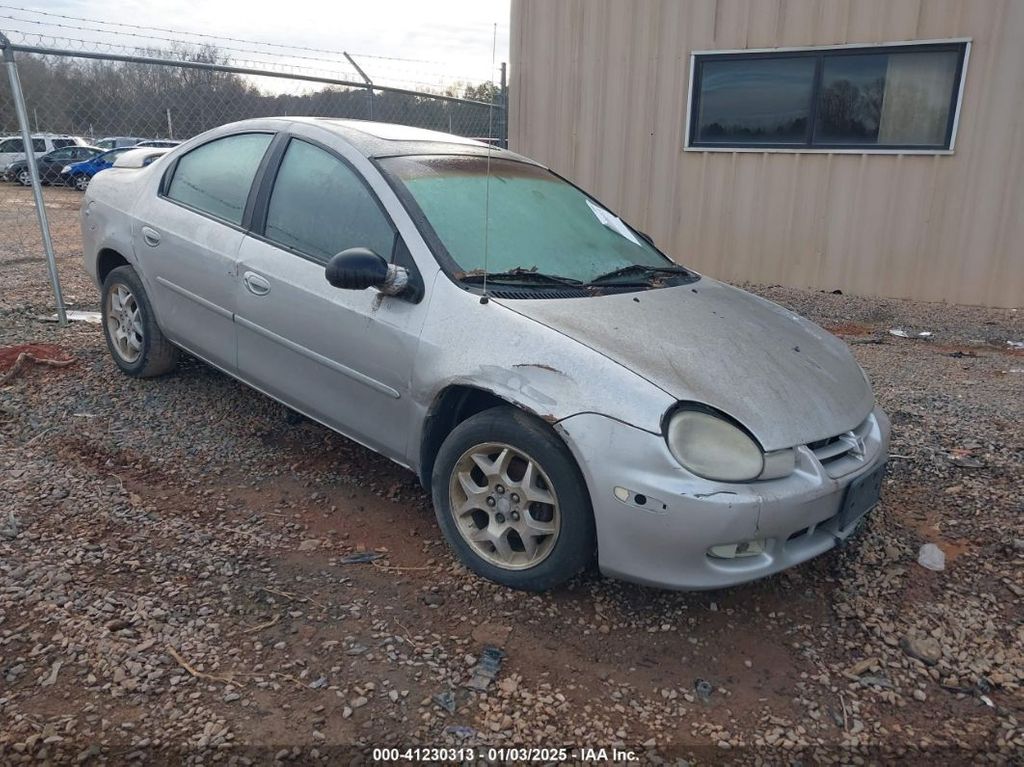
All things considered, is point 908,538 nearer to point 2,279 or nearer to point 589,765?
point 589,765

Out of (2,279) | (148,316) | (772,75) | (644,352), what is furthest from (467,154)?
(2,279)

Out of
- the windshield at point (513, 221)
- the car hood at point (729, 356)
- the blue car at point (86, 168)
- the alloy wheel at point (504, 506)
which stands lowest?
the blue car at point (86, 168)

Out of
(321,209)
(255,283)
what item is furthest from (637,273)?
(255,283)

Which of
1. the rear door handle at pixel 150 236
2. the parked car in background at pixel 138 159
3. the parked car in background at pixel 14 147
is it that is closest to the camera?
the rear door handle at pixel 150 236

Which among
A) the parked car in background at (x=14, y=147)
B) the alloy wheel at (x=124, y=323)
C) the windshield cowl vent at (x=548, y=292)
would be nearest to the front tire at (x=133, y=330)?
the alloy wheel at (x=124, y=323)

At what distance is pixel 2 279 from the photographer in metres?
8.59

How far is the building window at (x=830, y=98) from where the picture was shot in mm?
7754

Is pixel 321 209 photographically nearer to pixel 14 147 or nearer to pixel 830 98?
pixel 830 98

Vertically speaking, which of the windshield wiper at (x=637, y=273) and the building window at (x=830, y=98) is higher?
the building window at (x=830, y=98)

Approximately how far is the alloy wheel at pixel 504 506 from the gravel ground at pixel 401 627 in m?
0.18

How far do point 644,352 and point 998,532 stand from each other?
1.92 metres

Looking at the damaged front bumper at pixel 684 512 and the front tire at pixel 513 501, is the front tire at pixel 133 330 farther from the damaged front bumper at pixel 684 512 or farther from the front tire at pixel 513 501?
the damaged front bumper at pixel 684 512

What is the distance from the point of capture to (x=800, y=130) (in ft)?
27.4

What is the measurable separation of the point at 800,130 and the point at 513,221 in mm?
5960
